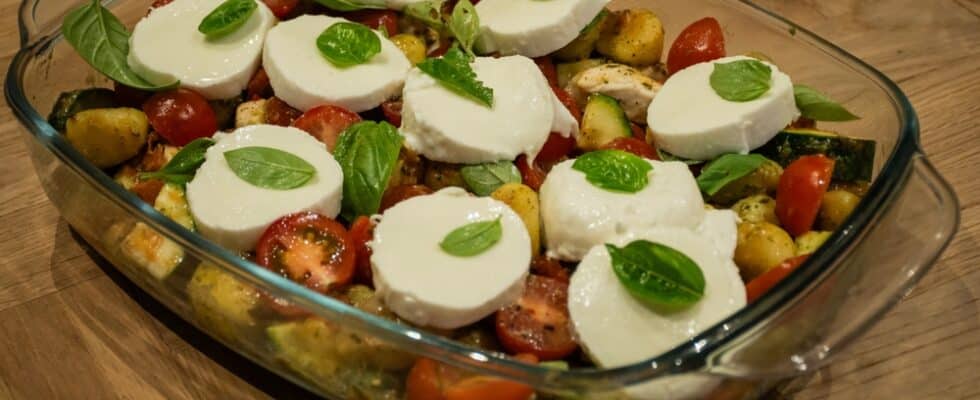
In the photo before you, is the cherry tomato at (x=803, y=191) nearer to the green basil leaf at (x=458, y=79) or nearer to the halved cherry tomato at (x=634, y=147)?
the halved cherry tomato at (x=634, y=147)

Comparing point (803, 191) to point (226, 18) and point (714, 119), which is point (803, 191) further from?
point (226, 18)

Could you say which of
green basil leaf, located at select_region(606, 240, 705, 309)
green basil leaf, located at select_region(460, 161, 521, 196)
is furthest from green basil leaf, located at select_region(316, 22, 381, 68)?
green basil leaf, located at select_region(606, 240, 705, 309)

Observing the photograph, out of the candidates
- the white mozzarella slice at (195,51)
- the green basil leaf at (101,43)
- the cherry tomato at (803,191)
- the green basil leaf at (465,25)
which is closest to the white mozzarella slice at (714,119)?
the cherry tomato at (803,191)

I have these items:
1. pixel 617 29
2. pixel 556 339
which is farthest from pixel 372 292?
pixel 617 29

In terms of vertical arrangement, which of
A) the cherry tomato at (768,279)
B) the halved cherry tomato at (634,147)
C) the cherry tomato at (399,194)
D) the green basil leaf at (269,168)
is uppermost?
the green basil leaf at (269,168)

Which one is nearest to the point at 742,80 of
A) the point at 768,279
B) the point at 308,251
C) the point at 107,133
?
the point at 768,279

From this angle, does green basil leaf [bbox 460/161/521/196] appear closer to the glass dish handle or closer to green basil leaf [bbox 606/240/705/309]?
green basil leaf [bbox 606/240/705/309]

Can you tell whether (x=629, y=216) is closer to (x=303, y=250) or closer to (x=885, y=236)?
(x=885, y=236)

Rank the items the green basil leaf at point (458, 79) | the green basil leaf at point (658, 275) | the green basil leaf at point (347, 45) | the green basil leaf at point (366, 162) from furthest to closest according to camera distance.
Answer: the green basil leaf at point (347, 45) < the green basil leaf at point (458, 79) < the green basil leaf at point (366, 162) < the green basil leaf at point (658, 275)
